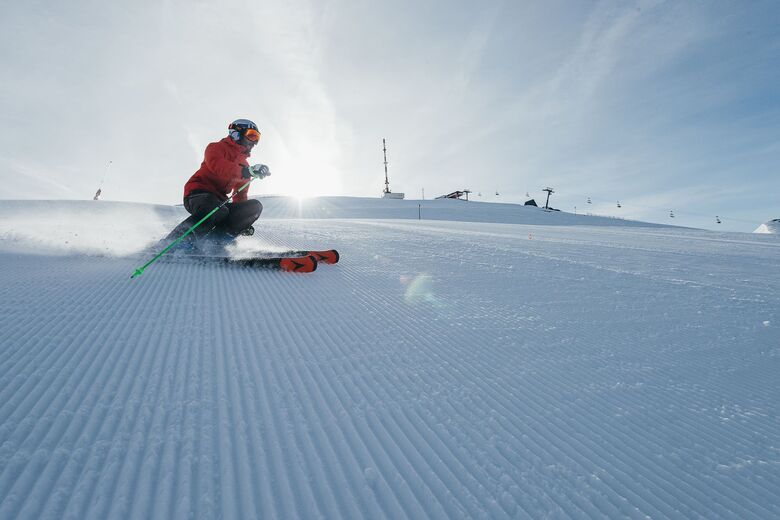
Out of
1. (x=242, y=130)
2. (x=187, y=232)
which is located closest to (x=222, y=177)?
(x=242, y=130)

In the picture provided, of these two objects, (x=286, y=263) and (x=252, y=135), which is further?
(x=252, y=135)

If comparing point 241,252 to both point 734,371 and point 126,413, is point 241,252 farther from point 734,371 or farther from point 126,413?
point 734,371

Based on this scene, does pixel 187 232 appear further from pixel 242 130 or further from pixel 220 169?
pixel 242 130

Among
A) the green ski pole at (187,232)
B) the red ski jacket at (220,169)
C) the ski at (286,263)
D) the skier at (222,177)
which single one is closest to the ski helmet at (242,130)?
the skier at (222,177)

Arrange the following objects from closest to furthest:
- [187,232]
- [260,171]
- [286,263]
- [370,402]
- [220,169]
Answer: [370,402] < [286,263] < [187,232] < [220,169] < [260,171]

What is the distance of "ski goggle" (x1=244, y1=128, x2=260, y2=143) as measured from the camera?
19.3ft

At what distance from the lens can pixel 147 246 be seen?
5723mm

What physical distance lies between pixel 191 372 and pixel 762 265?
930cm

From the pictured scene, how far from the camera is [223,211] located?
603 cm

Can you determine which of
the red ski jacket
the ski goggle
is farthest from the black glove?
the ski goggle

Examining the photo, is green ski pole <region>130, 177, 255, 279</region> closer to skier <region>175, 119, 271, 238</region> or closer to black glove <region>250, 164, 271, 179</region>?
skier <region>175, 119, 271, 238</region>

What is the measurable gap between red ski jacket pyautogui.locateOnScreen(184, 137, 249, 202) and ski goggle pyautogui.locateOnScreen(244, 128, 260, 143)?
19 centimetres

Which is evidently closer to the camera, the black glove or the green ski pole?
the green ski pole

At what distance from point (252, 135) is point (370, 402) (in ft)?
Result: 17.0
